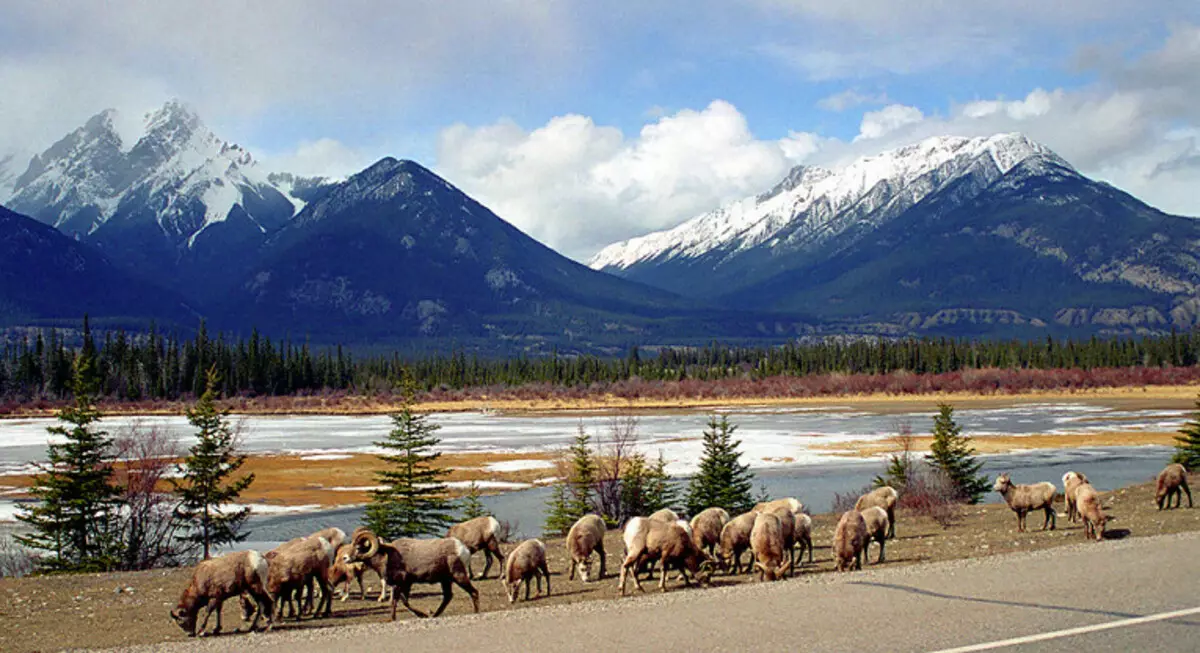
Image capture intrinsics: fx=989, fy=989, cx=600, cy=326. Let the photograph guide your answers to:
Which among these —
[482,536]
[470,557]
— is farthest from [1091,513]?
[470,557]

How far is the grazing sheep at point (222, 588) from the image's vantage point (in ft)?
47.3

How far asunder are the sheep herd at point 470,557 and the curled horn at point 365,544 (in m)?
0.02

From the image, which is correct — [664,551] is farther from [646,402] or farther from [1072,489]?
[646,402]

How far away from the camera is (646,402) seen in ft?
447

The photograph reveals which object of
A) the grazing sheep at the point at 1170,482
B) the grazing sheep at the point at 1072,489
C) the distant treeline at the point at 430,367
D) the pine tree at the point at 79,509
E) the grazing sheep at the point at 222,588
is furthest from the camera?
the distant treeline at the point at 430,367

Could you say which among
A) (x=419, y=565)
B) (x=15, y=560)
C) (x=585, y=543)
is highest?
(x=419, y=565)

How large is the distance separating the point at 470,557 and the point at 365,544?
239cm

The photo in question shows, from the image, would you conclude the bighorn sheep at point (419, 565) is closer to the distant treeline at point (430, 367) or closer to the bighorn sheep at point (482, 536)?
the bighorn sheep at point (482, 536)

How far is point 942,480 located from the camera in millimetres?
33938

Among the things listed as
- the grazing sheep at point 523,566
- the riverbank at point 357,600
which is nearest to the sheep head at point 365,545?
the riverbank at point 357,600

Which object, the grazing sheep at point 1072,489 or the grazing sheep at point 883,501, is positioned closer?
the grazing sheep at point 1072,489

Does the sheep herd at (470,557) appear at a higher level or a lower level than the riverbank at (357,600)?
higher

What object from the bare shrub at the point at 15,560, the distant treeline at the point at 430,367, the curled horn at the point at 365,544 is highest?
the distant treeline at the point at 430,367

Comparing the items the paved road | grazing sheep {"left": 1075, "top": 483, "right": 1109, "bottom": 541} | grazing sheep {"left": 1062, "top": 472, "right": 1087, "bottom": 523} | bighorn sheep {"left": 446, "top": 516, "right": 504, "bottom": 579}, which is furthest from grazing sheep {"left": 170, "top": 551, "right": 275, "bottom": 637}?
grazing sheep {"left": 1062, "top": 472, "right": 1087, "bottom": 523}
